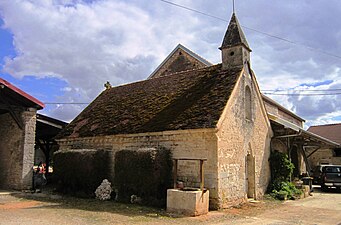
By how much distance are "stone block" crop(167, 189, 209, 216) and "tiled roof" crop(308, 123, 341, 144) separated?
26.5 metres

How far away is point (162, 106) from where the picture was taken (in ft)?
46.8

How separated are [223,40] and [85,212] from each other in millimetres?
9507

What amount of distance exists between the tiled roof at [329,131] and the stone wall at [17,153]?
28352mm

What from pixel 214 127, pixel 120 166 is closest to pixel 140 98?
pixel 120 166

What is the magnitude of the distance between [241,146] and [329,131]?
25873 millimetres

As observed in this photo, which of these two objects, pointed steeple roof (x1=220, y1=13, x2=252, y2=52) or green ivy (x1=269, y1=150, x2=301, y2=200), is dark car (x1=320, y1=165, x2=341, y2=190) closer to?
green ivy (x1=269, y1=150, x2=301, y2=200)

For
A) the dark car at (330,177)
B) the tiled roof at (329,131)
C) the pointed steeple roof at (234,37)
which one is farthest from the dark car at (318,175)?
the tiled roof at (329,131)

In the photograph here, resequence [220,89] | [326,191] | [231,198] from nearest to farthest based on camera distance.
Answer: [231,198] < [220,89] < [326,191]

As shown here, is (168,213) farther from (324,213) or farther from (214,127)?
(324,213)

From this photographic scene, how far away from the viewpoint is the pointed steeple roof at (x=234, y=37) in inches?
553

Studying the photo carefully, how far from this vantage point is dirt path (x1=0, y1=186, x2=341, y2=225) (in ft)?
28.8

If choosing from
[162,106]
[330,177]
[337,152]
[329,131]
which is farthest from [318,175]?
[329,131]

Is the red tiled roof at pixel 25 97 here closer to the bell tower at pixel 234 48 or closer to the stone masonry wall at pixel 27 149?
the stone masonry wall at pixel 27 149

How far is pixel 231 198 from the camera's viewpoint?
457 inches
